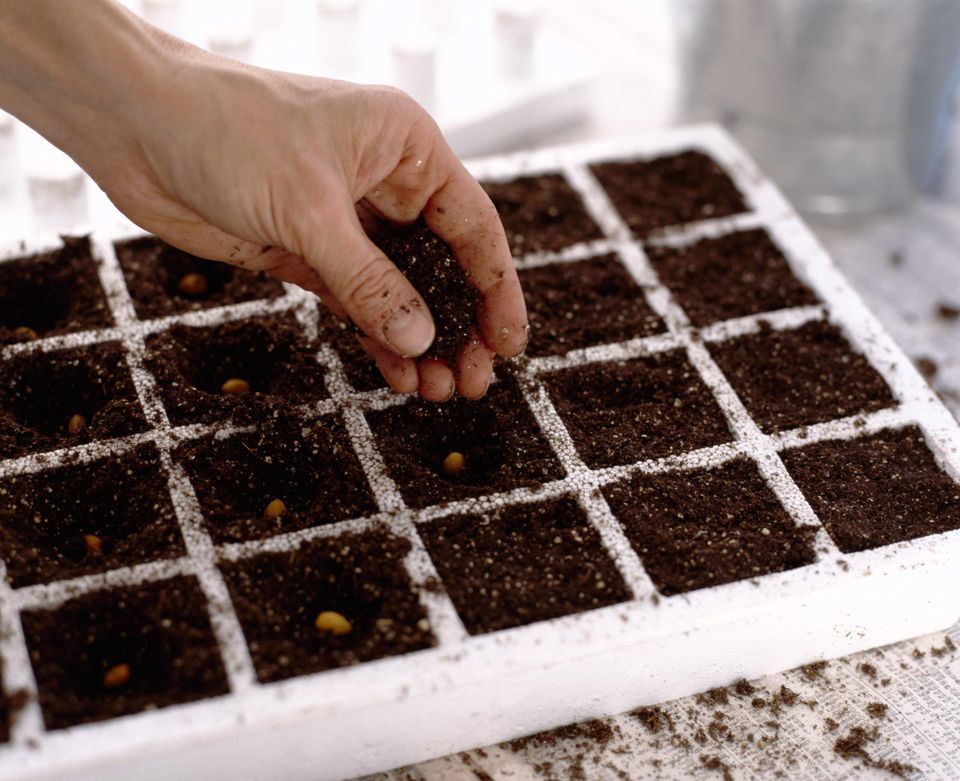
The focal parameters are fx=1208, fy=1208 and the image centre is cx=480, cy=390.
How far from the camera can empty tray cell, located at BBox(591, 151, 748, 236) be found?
223 centimetres

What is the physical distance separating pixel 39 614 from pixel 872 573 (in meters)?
1.10

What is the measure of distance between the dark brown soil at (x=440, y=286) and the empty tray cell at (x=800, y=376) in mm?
467

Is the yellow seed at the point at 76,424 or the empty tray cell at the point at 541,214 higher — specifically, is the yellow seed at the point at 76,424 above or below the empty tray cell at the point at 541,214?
below

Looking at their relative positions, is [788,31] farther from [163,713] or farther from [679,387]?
[163,713]

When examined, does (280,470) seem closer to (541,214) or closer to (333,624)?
(333,624)

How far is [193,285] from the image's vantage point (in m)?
2.04

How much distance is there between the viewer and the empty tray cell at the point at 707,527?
1634mm

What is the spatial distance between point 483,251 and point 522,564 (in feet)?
1.50

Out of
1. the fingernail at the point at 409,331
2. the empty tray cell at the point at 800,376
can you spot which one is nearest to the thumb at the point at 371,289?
the fingernail at the point at 409,331

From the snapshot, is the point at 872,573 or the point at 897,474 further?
the point at 897,474

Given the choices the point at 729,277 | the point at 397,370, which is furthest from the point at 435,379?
the point at 729,277

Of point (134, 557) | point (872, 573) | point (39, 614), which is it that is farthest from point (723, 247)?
point (39, 614)

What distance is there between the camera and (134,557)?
A: 160cm

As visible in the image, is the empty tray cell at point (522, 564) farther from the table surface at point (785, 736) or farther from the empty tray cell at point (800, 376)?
the empty tray cell at point (800, 376)
